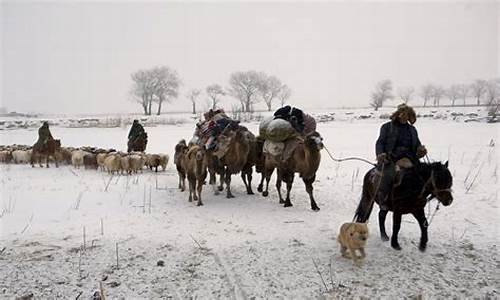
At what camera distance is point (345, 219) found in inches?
287

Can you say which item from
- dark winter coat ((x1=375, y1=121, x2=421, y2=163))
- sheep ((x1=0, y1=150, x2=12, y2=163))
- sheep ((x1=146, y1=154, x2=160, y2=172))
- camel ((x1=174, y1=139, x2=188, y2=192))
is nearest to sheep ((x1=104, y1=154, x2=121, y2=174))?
sheep ((x1=146, y1=154, x2=160, y2=172))

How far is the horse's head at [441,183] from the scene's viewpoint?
5184 mm

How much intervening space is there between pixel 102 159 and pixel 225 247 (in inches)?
361

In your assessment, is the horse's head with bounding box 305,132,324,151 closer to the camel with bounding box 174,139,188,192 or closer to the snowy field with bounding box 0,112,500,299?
the snowy field with bounding box 0,112,500,299

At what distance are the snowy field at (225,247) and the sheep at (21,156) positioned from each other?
6.73m

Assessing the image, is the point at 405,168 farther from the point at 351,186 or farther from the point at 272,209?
the point at 351,186

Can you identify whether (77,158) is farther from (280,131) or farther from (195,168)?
(280,131)

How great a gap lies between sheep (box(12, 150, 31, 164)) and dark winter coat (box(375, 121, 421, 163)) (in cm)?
1570

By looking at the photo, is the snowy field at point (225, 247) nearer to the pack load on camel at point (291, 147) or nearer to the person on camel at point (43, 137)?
the pack load on camel at point (291, 147)

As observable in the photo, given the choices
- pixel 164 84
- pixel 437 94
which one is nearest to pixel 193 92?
pixel 164 84

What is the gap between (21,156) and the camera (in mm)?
15727

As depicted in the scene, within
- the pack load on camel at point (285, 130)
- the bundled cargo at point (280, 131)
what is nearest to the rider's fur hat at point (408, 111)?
the pack load on camel at point (285, 130)

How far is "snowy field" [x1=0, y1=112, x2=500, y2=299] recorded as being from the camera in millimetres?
4684

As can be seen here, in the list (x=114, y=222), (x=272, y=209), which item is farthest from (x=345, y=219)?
(x=114, y=222)
